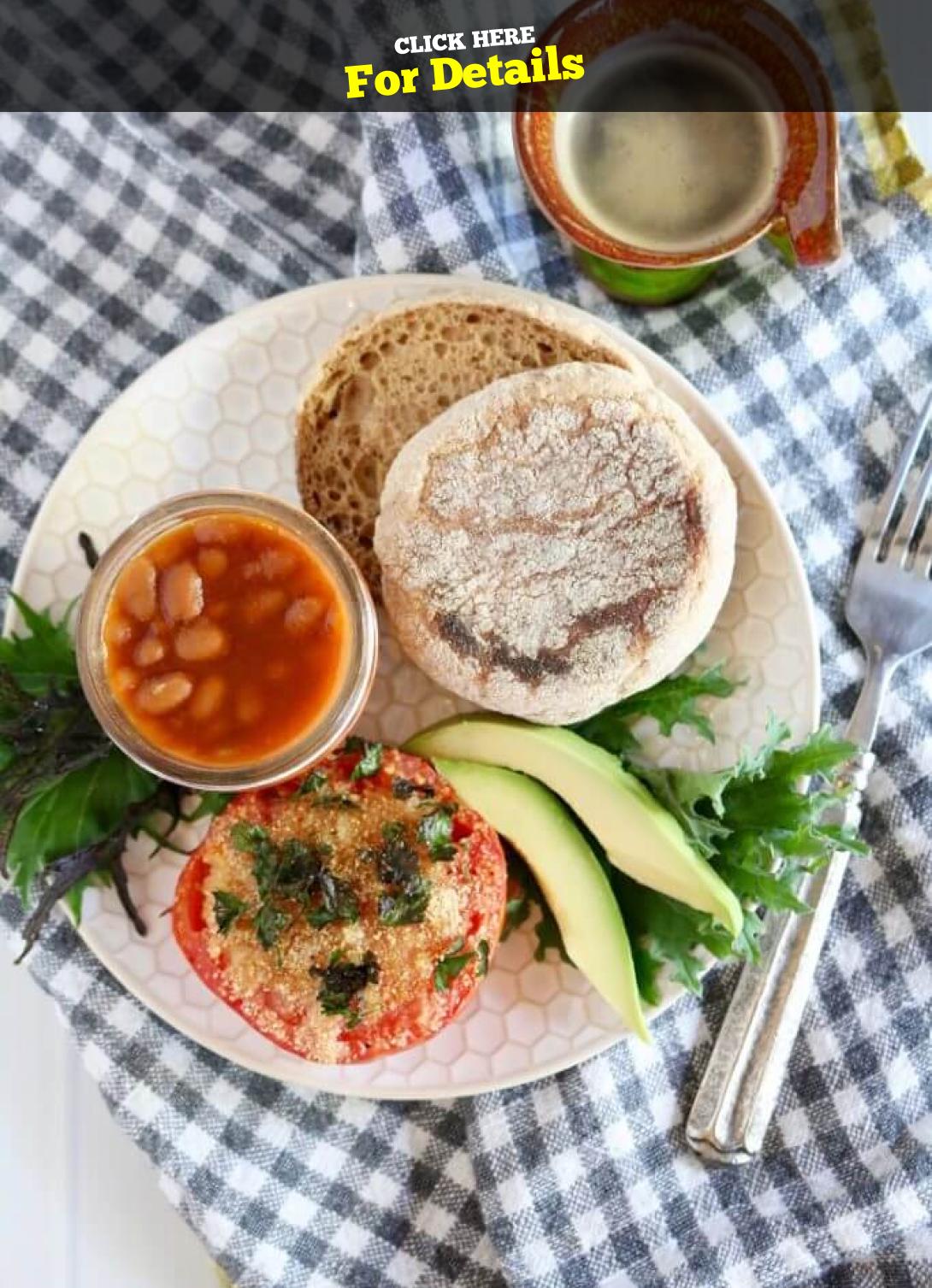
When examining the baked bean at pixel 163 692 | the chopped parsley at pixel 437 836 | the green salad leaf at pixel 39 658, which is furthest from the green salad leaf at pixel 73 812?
the chopped parsley at pixel 437 836

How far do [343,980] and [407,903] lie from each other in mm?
132

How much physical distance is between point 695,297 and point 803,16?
0.48 metres

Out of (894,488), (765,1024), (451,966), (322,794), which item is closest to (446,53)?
(894,488)

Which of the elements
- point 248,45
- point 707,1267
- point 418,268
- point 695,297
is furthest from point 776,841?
point 248,45

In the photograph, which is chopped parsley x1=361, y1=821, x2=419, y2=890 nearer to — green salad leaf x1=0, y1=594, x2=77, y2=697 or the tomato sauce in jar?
the tomato sauce in jar

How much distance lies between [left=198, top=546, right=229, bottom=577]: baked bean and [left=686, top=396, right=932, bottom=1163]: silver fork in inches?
37.2

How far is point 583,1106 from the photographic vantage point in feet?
7.04

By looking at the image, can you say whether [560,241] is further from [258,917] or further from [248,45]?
[258,917]

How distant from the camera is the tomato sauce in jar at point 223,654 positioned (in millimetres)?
1869

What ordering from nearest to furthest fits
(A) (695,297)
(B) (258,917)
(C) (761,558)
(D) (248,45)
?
(B) (258,917) < (C) (761,558) < (A) (695,297) < (D) (248,45)

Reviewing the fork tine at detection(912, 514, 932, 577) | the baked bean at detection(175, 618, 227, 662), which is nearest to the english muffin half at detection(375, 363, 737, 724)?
the baked bean at detection(175, 618, 227, 662)

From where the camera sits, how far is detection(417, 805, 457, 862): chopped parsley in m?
1.86

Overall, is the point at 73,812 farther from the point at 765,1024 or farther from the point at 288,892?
the point at 765,1024

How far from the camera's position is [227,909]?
1884 mm
